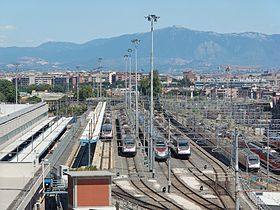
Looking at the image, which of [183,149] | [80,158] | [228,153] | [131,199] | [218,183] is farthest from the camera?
[80,158]

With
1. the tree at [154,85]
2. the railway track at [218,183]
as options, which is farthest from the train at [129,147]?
the tree at [154,85]

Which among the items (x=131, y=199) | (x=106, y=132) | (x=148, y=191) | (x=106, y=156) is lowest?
(x=106, y=156)

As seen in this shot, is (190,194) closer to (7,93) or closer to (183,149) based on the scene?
(183,149)

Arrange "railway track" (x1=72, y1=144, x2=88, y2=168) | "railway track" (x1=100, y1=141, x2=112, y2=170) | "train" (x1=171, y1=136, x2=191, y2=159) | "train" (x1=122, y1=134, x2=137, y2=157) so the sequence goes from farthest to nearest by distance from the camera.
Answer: "train" (x1=122, y1=134, x2=137, y2=157) → "train" (x1=171, y1=136, x2=191, y2=159) → "railway track" (x1=72, y1=144, x2=88, y2=168) → "railway track" (x1=100, y1=141, x2=112, y2=170)

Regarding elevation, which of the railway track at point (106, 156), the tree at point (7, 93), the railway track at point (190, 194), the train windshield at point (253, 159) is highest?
the tree at point (7, 93)

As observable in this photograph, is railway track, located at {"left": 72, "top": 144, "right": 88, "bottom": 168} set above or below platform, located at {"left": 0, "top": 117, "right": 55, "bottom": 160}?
below

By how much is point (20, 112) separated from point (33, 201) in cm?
1370

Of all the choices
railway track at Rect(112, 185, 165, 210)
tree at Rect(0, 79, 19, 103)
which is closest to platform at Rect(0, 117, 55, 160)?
railway track at Rect(112, 185, 165, 210)

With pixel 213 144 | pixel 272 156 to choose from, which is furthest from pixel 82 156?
pixel 272 156

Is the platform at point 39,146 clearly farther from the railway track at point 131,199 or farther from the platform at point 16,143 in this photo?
the railway track at point 131,199

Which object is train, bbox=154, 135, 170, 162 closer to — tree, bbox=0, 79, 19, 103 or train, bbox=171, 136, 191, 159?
train, bbox=171, 136, 191, 159

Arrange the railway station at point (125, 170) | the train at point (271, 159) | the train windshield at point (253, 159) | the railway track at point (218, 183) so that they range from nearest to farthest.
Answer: the railway station at point (125, 170) → the railway track at point (218, 183) → the train windshield at point (253, 159) → the train at point (271, 159)

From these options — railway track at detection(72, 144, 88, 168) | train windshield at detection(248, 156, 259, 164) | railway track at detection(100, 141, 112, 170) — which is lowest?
railway track at detection(72, 144, 88, 168)

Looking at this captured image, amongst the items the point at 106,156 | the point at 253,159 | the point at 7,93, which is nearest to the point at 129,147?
the point at 106,156
